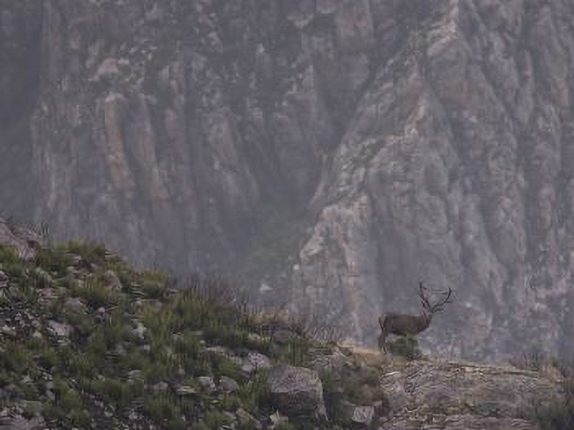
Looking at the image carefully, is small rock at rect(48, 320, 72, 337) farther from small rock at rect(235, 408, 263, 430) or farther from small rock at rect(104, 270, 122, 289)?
small rock at rect(235, 408, 263, 430)

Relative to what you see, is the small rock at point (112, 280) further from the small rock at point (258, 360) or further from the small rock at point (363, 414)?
the small rock at point (363, 414)

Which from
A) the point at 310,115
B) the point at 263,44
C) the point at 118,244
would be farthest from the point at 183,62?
the point at 118,244

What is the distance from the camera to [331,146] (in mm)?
67125

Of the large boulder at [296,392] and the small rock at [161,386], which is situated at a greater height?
the small rock at [161,386]

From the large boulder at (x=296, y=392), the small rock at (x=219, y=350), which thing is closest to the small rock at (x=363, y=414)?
the large boulder at (x=296, y=392)

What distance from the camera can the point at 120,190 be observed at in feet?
209

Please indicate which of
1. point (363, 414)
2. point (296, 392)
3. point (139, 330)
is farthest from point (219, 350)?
point (363, 414)

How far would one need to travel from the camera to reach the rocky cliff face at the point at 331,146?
60125 mm

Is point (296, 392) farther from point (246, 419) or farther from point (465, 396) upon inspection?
point (465, 396)

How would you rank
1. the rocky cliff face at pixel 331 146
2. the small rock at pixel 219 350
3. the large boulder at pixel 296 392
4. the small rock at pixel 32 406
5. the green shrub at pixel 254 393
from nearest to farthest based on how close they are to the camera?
the small rock at pixel 32 406, the green shrub at pixel 254 393, the large boulder at pixel 296 392, the small rock at pixel 219 350, the rocky cliff face at pixel 331 146

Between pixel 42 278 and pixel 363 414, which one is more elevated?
pixel 42 278

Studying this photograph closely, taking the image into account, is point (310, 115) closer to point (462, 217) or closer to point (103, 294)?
point (462, 217)

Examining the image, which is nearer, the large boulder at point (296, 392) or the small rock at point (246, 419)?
the small rock at point (246, 419)

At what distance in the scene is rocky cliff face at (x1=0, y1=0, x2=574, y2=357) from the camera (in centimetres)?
6012
